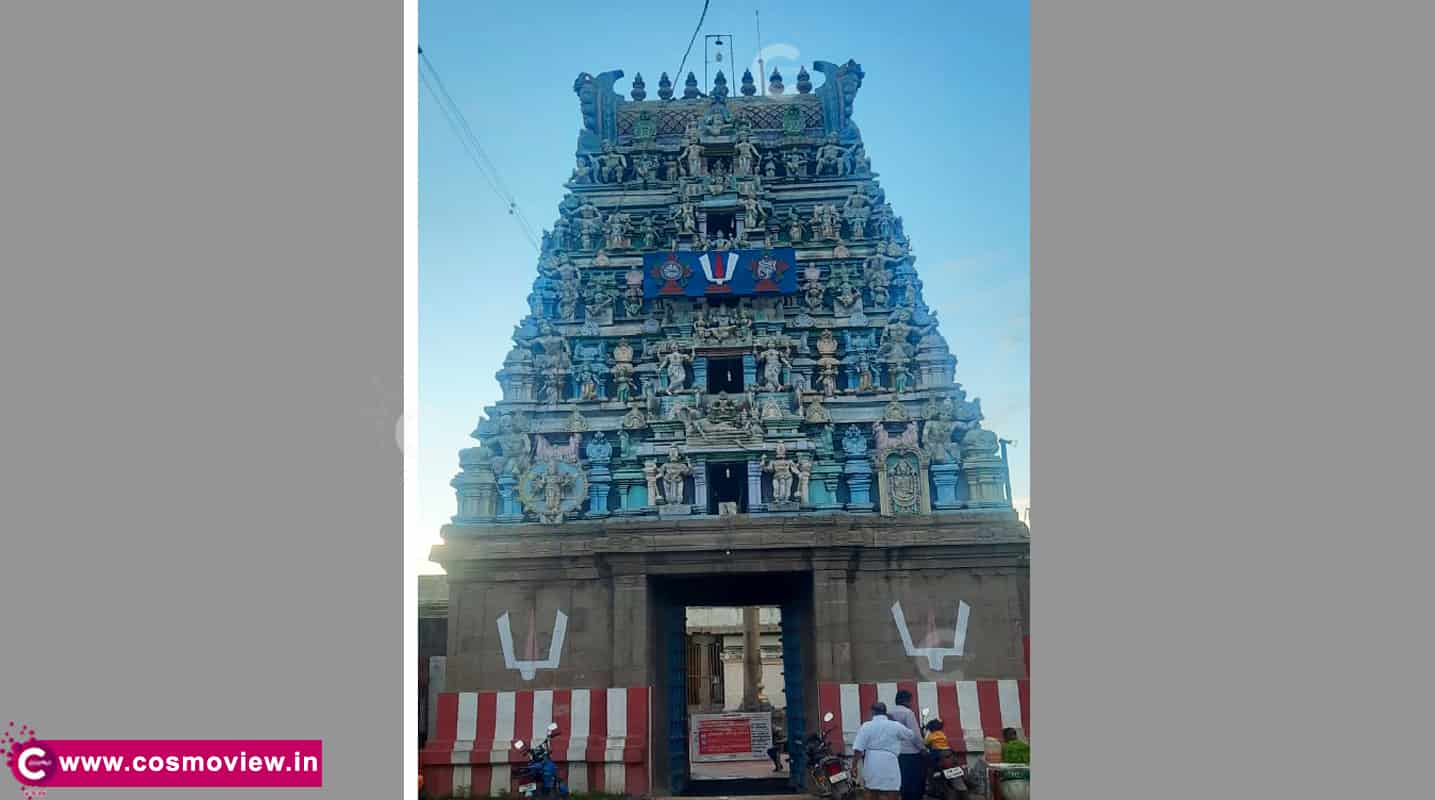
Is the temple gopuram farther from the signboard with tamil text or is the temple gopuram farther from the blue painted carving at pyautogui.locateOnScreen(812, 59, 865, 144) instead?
the signboard with tamil text

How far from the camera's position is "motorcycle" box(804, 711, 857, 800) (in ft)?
59.7

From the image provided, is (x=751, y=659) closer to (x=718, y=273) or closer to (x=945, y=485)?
(x=945, y=485)

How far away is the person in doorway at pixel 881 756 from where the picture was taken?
38.9ft

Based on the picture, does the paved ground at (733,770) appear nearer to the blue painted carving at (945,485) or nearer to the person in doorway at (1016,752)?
the blue painted carving at (945,485)

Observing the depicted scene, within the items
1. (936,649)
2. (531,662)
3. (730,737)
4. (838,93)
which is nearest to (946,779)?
(936,649)

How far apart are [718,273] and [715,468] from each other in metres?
3.62

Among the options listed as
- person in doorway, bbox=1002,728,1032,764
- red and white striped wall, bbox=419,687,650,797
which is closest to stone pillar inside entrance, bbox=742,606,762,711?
red and white striped wall, bbox=419,687,650,797

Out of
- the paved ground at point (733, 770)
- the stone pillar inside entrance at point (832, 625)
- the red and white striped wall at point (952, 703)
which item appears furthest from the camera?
the paved ground at point (733, 770)

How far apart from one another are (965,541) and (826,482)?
2702 millimetres

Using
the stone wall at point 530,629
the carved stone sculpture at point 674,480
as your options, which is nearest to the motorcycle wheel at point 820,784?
the stone wall at point 530,629

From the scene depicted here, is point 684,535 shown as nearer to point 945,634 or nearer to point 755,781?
point 945,634

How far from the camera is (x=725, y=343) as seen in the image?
22016mm

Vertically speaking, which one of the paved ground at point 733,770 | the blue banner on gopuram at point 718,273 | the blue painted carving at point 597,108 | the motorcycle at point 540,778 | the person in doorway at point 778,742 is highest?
the blue painted carving at point 597,108

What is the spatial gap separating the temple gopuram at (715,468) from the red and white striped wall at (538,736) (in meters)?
0.04
